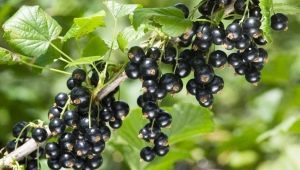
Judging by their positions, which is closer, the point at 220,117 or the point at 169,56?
the point at 169,56

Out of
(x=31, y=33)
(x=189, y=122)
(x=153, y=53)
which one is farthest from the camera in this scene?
(x=189, y=122)

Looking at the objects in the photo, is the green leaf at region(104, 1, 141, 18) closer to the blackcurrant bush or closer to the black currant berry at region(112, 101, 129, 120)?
the black currant berry at region(112, 101, 129, 120)

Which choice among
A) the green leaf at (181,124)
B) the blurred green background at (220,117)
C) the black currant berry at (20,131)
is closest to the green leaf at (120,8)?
the black currant berry at (20,131)

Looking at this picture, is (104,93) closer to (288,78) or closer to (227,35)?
(227,35)

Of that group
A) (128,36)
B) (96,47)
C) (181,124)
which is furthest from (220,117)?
(128,36)

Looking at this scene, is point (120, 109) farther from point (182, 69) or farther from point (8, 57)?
point (8, 57)
